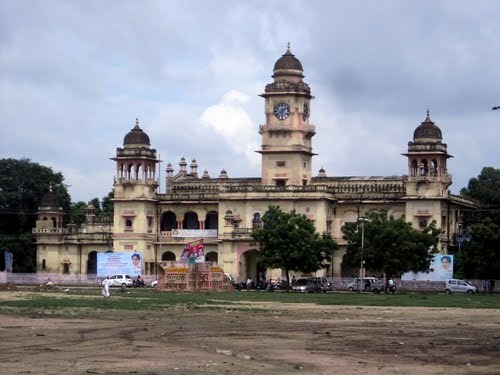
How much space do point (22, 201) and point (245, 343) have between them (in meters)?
96.0

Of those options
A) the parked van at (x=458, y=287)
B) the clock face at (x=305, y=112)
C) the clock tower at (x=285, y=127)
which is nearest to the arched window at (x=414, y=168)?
the clock tower at (x=285, y=127)

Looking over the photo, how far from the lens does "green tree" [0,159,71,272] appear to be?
127m

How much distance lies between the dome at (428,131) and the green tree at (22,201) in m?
36.8

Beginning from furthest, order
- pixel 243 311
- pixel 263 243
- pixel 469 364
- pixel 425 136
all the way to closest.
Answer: pixel 425 136
pixel 263 243
pixel 243 311
pixel 469 364

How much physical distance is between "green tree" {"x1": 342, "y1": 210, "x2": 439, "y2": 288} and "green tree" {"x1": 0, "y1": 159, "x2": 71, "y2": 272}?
3898 cm

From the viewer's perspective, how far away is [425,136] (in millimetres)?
111938

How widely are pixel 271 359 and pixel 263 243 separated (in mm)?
69533

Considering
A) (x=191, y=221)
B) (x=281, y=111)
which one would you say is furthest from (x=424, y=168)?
(x=191, y=221)

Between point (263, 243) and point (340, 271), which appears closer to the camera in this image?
point (263, 243)

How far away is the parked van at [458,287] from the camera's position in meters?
96.7

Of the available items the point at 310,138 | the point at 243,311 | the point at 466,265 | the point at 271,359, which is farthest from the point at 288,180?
the point at 271,359

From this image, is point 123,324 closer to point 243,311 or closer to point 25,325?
point 25,325

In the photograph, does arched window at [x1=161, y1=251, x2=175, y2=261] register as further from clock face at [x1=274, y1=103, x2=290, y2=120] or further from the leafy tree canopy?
the leafy tree canopy

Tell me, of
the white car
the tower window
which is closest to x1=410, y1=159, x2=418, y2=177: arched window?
the white car
